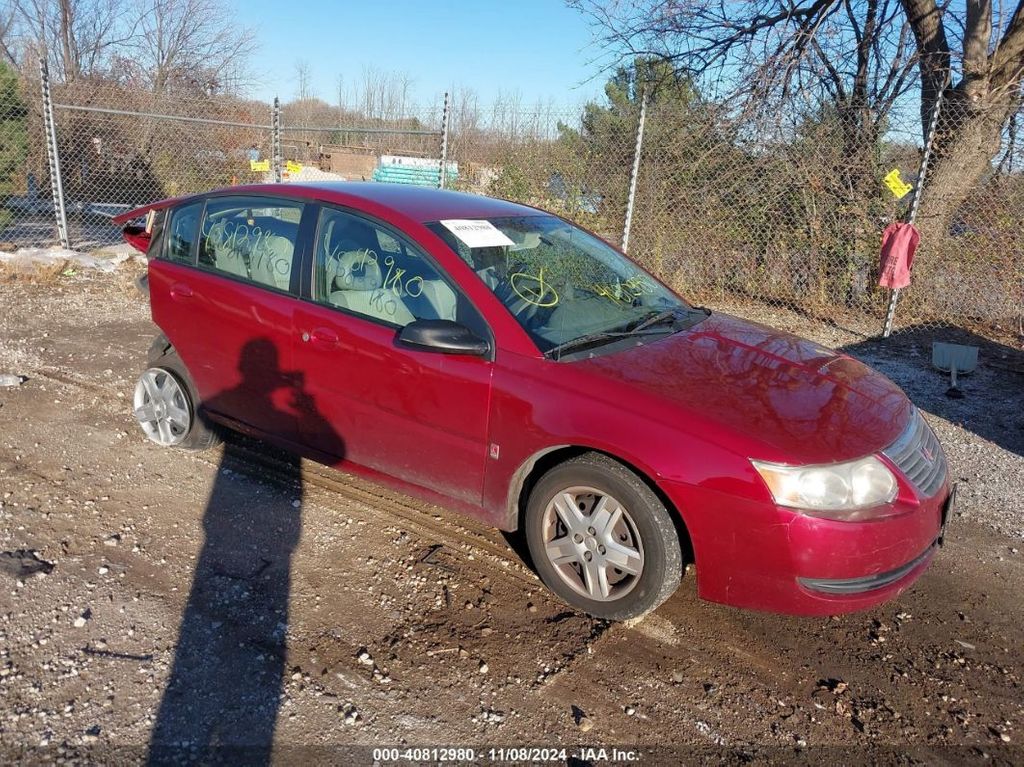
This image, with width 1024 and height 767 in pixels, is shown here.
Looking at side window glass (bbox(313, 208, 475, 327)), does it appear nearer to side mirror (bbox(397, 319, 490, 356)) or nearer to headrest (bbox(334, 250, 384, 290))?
headrest (bbox(334, 250, 384, 290))

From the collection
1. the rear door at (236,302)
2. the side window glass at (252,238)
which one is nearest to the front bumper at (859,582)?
the rear door at (236,302)

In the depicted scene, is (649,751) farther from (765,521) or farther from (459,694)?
(765,521)

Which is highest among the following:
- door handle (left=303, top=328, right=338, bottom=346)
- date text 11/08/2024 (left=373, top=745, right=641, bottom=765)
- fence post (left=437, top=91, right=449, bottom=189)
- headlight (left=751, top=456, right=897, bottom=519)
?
fence post (left=437, top=91, right=449, bottom=189)

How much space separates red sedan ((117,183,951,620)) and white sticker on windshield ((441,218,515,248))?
1 cm

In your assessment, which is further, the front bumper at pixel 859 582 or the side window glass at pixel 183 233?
the side window glass at pixel 183 233

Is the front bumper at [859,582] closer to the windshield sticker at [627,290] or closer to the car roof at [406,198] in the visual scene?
the windshield sticker at [627,290]

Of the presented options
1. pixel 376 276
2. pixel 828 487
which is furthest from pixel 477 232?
pixel 828 487

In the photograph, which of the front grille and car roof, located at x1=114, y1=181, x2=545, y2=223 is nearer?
the front grille

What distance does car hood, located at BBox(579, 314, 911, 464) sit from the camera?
2.84m

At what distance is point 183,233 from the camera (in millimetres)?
4488

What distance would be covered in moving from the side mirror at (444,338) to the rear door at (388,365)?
0.07 meters

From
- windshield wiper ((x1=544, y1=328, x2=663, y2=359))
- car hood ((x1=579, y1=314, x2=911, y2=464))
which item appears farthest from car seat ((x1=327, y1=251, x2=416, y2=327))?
car hood ((x1=579, y1=314, x2=911, y2=464))

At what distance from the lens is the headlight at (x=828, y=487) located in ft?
8.98

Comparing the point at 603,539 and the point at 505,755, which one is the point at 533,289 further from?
the point at 505,755
